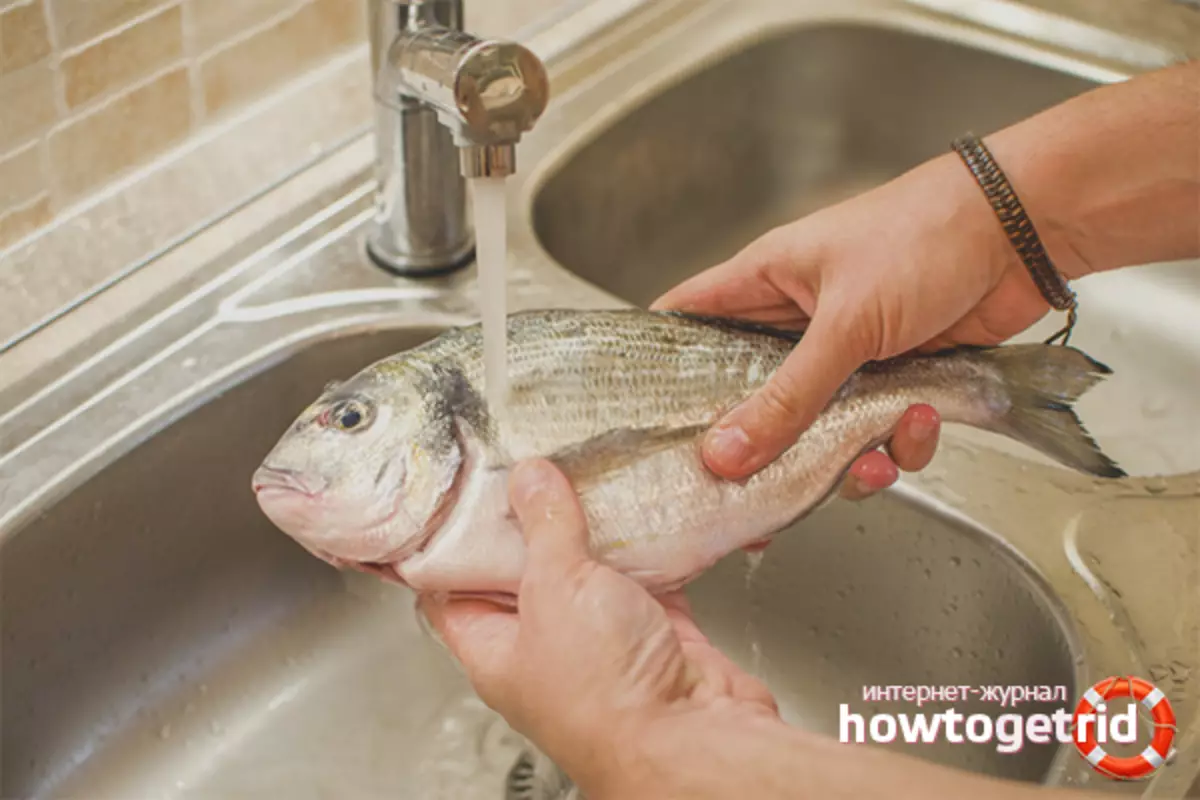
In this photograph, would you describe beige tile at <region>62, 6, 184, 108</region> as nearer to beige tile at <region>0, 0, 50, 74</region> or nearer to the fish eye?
beige tile at <region>0, 0, 50, 74</region>

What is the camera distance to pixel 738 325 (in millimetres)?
771

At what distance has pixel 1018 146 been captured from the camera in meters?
0.84

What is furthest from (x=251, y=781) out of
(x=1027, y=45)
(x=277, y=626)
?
(x=1027, y=45)

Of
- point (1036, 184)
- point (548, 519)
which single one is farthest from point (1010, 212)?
point (548, 519)

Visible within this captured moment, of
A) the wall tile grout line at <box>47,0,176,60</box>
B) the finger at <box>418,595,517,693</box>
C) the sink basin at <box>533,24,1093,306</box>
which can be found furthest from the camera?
the sink basin at <box>533,24,1093,306</box>

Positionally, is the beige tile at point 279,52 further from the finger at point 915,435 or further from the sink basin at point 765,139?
the finger at point 915,435

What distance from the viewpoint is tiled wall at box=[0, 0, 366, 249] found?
886mm

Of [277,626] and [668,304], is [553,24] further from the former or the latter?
[277,626]

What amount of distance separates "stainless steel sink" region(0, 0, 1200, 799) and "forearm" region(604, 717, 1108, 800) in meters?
0.14

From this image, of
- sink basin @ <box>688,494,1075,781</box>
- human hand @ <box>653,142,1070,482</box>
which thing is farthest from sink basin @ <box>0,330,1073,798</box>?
human hand @ <box>653,142,1070,482</box>

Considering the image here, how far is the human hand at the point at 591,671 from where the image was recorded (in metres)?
0.63

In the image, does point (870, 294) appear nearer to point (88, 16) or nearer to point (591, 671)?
point (591, 671)

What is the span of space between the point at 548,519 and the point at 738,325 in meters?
0.19

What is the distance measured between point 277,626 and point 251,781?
0.12 meters
